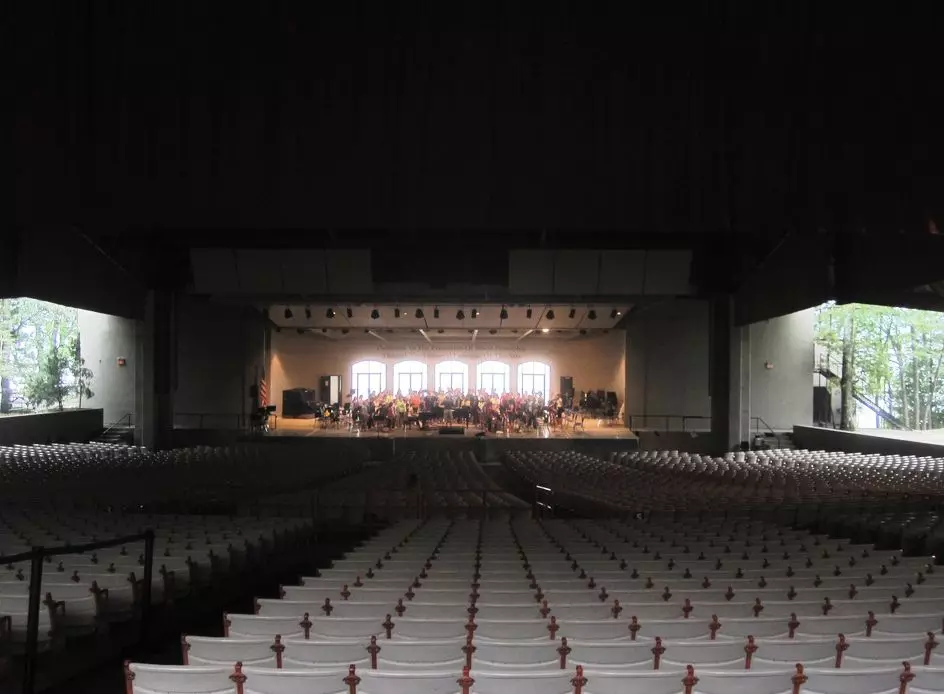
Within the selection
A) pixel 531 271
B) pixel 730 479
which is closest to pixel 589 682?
pixel 730 479

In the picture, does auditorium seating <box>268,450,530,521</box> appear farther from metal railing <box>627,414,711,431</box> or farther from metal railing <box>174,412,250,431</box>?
metal railing <box>627,414,711,431</box>

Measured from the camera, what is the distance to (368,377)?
31.9 metres

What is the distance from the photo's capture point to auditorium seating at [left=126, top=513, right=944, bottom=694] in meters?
2.54

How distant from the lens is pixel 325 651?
2973mm

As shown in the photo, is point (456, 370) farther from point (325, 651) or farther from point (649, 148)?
point (325, 651)

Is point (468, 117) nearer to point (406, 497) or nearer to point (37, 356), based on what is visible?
point (406, 497)

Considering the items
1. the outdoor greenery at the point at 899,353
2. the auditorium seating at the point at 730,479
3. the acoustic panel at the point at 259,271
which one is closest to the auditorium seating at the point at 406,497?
the auditorium seating at the point at 730,479

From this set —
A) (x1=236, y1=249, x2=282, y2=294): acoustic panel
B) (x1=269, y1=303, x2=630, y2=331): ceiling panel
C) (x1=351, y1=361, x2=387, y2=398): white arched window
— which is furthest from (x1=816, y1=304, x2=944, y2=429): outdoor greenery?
Answer: (x1=236, y1=249, x2=282, y2=294): acoustic panel

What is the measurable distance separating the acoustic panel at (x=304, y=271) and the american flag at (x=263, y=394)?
7800 mm

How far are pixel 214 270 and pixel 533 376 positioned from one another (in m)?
17.3

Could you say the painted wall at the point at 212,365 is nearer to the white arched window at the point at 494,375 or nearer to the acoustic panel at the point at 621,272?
the white arched window at the point at 494,375

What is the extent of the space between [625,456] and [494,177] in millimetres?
8597

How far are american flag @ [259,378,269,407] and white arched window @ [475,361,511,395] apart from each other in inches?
404

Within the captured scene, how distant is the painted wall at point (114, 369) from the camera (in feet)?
76.4
